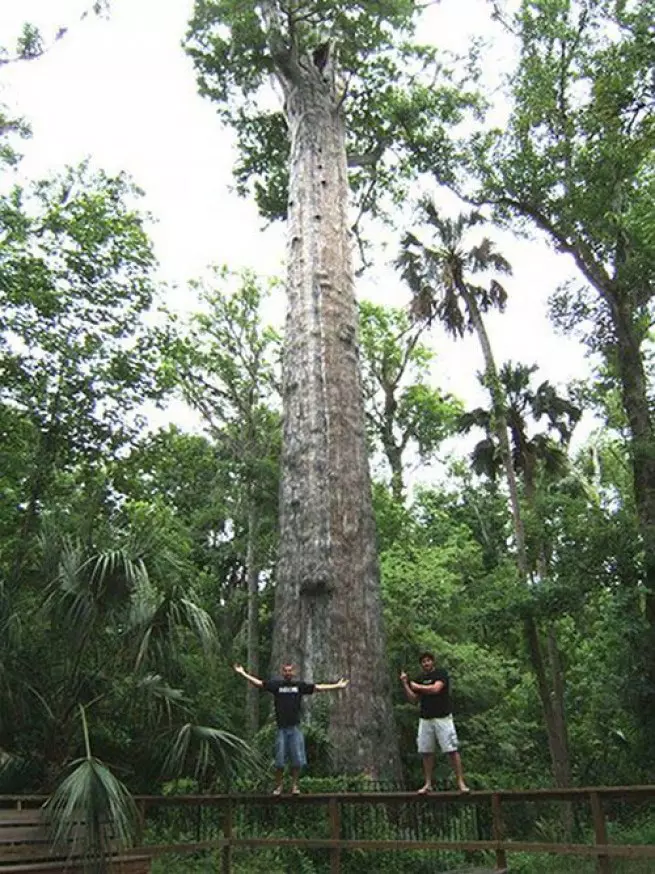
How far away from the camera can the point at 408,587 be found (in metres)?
11.9

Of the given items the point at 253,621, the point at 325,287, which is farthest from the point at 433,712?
the point at 253,621

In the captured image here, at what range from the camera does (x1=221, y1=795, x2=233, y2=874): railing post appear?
497 centimetres

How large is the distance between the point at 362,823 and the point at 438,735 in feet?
2.51

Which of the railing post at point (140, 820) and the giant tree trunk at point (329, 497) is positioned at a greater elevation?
the giant tree trunk at point (329, 497)

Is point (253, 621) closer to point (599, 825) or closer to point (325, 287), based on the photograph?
point (325, 287)

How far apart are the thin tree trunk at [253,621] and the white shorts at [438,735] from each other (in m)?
7.49

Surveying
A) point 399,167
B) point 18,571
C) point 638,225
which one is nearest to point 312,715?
point 18,571

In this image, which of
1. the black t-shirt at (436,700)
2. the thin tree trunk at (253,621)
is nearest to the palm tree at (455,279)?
the thin tree trunk at (253,621)

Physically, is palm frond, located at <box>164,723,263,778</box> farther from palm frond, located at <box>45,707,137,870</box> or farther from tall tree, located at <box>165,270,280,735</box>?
tall tree, located at <box>165,270,280,735</box>

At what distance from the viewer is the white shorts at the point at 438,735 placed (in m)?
5.17

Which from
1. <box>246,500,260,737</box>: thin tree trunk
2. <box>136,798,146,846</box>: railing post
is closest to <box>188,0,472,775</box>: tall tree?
<box>136,798,146,846</box>: railing post

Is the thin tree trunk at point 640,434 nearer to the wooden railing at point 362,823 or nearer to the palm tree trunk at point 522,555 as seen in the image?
the palm tree trunk at point 522,555

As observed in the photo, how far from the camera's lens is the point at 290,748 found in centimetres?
527

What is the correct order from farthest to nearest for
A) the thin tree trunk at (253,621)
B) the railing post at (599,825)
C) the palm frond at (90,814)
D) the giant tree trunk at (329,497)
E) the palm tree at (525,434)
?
the palm tree at (525,434) → the thin tree trunk at (253,621) → the giant tree trunk at (329,497) → the palm frond at (90,814) → the railing post at (599,825)
